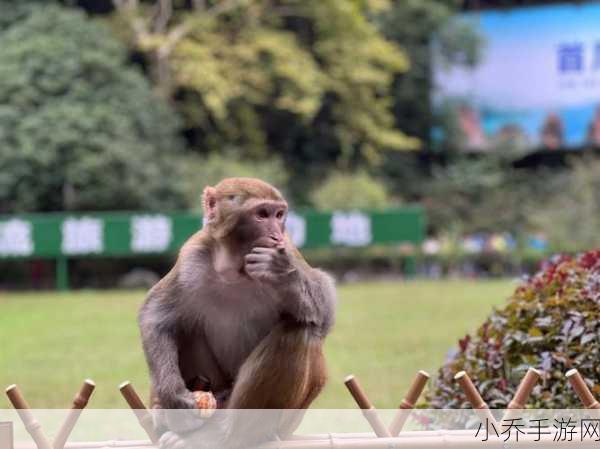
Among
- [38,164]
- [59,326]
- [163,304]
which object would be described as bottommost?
[59,326]

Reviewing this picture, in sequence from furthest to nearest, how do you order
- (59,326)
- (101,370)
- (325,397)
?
(59,326)
(101,370)
(325,397)

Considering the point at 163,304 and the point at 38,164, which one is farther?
the point at 38,164

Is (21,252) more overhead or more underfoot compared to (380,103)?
more underfoot

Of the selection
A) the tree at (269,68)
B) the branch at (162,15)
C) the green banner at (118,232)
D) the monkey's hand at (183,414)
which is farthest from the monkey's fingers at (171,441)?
the branch at (162,15)

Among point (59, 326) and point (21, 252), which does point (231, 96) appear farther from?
point (59, 326)

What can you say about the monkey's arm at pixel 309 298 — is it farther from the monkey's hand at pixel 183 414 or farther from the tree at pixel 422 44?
the tree at pixel 422 44

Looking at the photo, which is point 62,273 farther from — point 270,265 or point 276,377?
point 270,265

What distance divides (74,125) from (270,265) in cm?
1382

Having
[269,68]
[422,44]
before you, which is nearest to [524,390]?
[269,68]

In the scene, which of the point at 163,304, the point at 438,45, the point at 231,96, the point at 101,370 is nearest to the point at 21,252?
the point at 231,96

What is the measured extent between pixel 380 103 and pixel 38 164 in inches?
281

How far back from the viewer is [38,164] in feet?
52.6

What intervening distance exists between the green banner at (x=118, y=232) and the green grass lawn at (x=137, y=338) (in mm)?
644

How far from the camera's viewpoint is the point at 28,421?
324 cm
